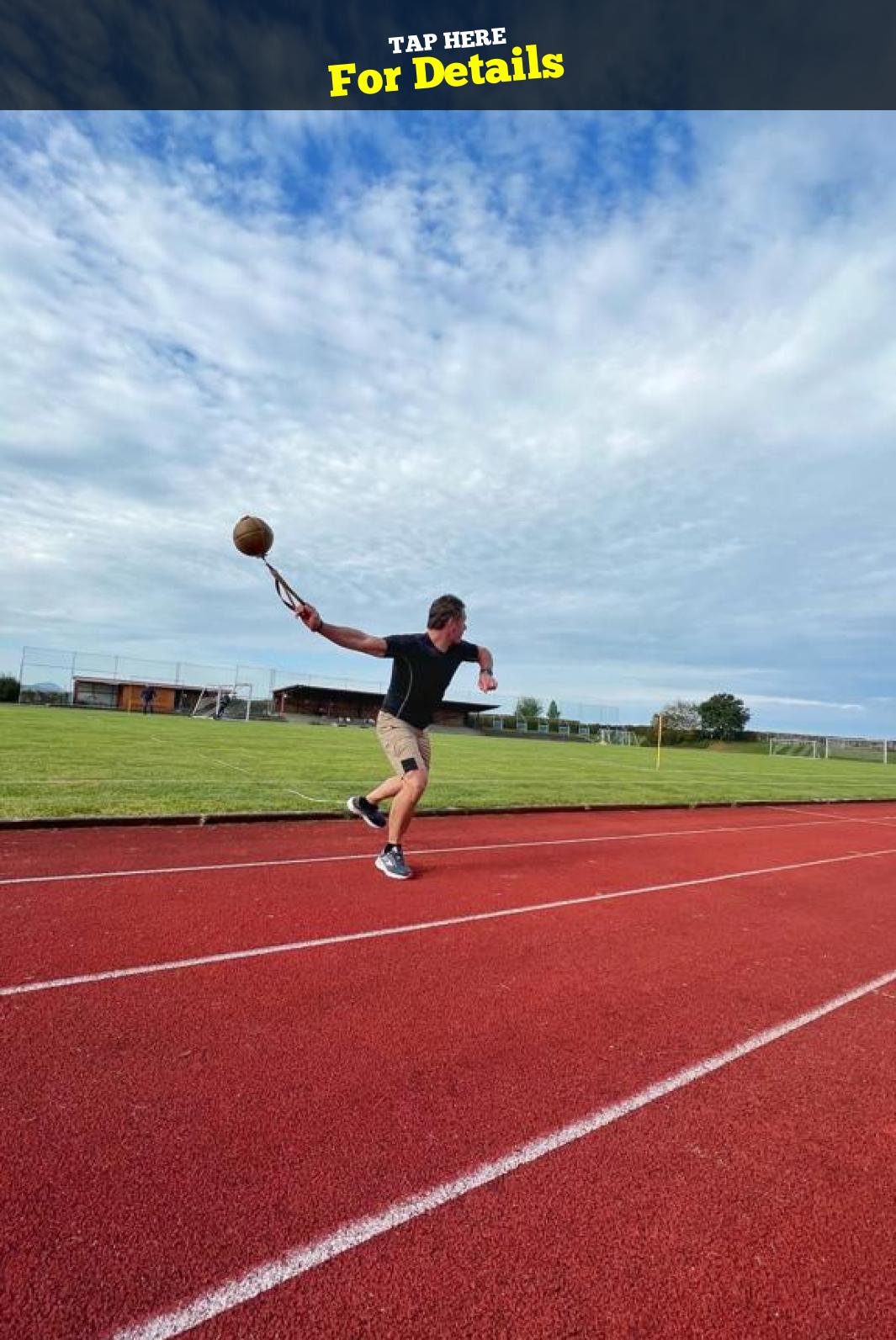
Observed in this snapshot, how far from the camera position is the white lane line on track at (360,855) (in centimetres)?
614

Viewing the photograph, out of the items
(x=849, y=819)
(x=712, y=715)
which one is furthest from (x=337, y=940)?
(x=712, y=715)

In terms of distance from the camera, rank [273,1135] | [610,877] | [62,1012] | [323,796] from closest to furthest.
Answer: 1. [273,1135]
2. [62,1012]
3. [610,877]
4. [323,796]

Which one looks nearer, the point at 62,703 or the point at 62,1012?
the point at 62,1012

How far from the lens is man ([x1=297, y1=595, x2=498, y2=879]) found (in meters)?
6.65

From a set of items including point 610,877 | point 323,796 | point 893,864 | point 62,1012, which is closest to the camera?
point 62,1012

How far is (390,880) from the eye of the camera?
6793 mm

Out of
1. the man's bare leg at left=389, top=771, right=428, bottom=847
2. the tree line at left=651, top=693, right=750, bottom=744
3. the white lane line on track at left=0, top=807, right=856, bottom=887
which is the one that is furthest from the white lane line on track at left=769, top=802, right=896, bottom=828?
the tree line at left=651, top=693, right=750, bottom=744

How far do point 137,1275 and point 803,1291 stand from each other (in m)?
1.93

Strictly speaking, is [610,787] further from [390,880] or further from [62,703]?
[62,703]

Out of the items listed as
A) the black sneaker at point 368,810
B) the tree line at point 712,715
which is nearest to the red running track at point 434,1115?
the black sneaker at point 368,810

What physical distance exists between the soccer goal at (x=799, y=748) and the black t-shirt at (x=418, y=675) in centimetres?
6841

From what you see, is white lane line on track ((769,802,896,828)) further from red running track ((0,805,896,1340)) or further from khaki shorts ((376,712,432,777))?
khaki shorts ((376,712,432,777))

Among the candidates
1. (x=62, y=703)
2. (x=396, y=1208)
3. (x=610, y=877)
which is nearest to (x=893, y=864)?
(x=610, y=877)

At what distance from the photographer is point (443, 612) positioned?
667cm
